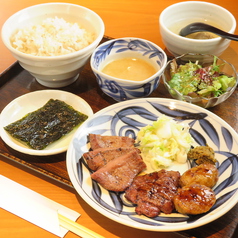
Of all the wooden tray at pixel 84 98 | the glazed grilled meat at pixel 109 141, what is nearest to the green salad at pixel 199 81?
the wooden tray at pixel 84 98

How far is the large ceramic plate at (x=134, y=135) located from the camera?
1.66 meters

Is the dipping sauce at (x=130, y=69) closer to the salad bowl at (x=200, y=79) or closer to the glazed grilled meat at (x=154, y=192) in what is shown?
the salad bowl at (x=200, y=79)

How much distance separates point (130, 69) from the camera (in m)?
2.61

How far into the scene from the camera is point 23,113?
249 cm

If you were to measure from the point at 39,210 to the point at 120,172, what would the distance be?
0.55 metres

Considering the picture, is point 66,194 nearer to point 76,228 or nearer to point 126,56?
point 76,228

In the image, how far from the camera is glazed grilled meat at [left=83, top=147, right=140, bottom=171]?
1952 millimetres

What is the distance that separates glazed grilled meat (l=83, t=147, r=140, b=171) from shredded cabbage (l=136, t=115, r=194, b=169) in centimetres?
11

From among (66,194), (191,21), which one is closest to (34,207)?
(66,194)

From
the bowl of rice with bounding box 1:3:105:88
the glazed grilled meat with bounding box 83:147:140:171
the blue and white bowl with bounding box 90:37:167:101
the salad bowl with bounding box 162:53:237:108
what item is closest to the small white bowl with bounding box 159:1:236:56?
the salad bowl with bounding box 162:53:237:108

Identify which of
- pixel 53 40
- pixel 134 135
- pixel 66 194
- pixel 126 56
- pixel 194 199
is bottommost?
pixel 66 194

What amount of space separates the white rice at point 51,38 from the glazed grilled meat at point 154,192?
1.28 metres

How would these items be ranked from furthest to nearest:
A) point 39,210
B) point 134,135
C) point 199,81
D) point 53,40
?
point 53,40 < point 199,81 < point 134,135 < point 39,210

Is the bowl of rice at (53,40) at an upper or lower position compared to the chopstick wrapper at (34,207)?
upper
